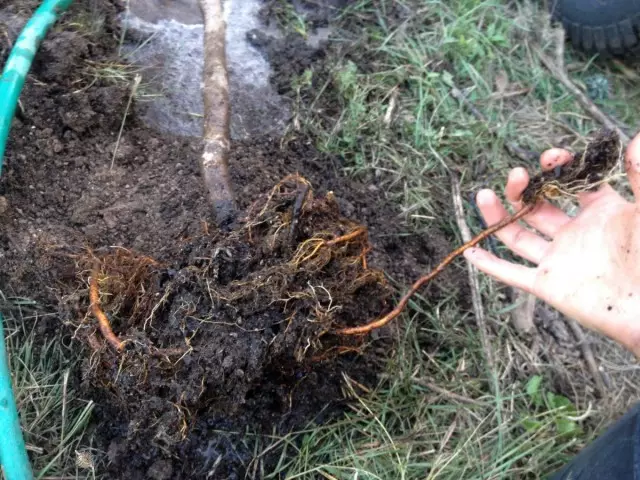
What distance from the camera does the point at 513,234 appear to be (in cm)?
165

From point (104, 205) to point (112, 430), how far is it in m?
0.65

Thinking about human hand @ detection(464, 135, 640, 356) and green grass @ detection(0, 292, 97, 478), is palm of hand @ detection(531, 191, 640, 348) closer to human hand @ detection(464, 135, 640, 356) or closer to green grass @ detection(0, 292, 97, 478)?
human hand @ detection(464, 135, 640, 356)

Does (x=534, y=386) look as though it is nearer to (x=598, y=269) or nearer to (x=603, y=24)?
(x=598, y=269)

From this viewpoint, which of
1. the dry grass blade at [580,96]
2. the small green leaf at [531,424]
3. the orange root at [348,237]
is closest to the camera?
the orange root at [348,237]

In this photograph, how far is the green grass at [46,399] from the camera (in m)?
1.51

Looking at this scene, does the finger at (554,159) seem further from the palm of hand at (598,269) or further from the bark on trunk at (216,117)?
the bark on trunk at (216,117)

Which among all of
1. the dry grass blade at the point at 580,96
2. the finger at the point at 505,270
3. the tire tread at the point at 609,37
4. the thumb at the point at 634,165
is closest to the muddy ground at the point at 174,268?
the finger at the point at 505,270

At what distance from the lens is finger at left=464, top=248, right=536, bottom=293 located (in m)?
1.57

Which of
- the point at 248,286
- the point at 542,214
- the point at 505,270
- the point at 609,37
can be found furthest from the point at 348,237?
the point at 609,37

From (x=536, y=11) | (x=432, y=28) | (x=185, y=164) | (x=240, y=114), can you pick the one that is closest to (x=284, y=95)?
(x=240, y=114)

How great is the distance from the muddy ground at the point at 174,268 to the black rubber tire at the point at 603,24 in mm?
1197

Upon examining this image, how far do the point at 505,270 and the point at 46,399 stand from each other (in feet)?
4.16

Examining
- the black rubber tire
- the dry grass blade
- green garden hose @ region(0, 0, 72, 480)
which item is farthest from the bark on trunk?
the black rubber tire

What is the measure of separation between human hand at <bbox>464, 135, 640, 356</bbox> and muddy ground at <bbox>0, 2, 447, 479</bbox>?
0.36 meters
